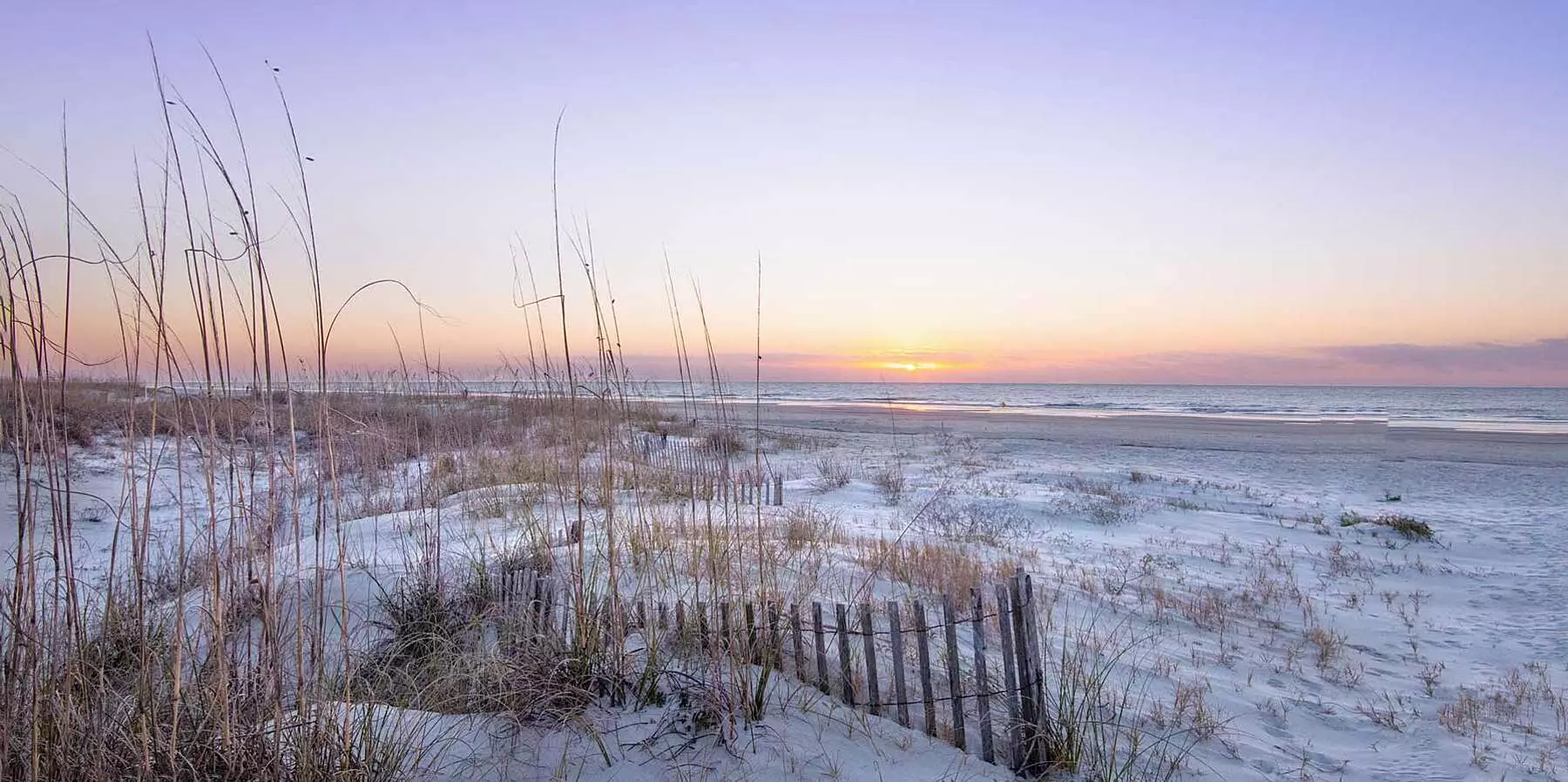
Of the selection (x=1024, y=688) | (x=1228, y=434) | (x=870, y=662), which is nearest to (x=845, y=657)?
(x=870, y=662)

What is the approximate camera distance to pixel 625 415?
422 centimetres

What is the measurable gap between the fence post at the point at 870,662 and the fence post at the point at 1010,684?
0.61 m

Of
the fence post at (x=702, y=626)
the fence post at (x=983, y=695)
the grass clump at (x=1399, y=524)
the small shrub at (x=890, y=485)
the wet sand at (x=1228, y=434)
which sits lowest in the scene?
the wet sand at (x=1228, y=434)

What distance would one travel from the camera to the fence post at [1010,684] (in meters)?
3.59

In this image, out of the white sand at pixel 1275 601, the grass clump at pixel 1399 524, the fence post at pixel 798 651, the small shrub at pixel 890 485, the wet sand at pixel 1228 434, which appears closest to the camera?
the white sand at pixel 1275 601

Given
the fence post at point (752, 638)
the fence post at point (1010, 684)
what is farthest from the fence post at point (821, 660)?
the fence post at point (1010, 684)

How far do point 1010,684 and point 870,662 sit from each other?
2.22 feet

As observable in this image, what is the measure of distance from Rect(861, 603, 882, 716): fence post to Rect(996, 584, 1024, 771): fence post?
0.61m

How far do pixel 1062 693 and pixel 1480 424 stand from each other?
37.1 metres

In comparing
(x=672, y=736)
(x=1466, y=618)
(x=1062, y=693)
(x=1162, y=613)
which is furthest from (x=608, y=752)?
(x=1466, y=618)

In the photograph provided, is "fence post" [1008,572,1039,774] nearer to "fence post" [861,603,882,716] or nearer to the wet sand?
"fence post" [861,603,882,716]

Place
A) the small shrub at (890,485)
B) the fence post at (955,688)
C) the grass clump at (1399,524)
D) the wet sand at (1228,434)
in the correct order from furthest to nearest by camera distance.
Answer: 1. the wet sand at (1228,434)
2. the small shrub at (890,485)
3. the grass clump at (1399,524)
4. the fence post at (955,688)

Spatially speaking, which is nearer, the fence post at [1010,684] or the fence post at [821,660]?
the fence post at [1010,684]

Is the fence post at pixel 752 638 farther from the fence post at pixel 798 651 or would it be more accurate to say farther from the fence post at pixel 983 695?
the fence post at pixel 983 695
